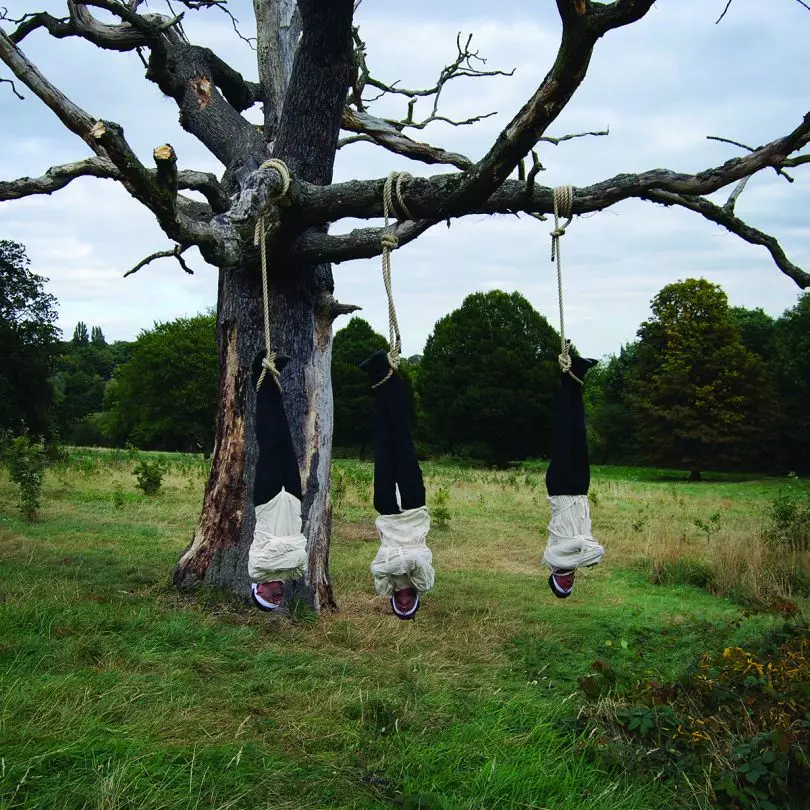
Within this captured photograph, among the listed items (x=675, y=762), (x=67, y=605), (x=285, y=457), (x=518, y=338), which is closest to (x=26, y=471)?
(x=67, y=605)

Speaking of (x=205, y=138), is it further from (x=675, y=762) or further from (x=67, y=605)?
(x=675, y=762)

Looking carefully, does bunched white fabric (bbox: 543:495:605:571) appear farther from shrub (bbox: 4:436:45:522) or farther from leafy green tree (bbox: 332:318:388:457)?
leafy green tree (bbox: 332:318:388:457)

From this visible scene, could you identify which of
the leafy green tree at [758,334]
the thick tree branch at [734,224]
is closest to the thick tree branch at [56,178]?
the thick tree branch at [734,224]

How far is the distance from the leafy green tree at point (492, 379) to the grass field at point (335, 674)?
12266mm

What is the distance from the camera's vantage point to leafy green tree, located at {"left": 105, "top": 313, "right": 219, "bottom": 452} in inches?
1524

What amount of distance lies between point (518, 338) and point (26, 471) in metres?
14.8

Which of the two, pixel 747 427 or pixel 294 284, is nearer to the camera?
pixel 294 284

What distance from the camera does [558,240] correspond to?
12.3ft

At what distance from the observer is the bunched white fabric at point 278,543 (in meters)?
3.36

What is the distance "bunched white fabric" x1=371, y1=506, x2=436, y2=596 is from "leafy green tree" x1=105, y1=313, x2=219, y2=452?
3565cm

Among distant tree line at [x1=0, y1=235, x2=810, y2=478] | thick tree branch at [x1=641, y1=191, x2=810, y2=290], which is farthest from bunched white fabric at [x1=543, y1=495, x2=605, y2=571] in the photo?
distant tree line at [x1=0, y1=235, x2=810, y2=478]

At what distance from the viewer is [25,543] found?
896cm

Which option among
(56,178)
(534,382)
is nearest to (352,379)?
(534,382)

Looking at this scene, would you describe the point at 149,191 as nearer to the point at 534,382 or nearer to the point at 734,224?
the point at 734,224
